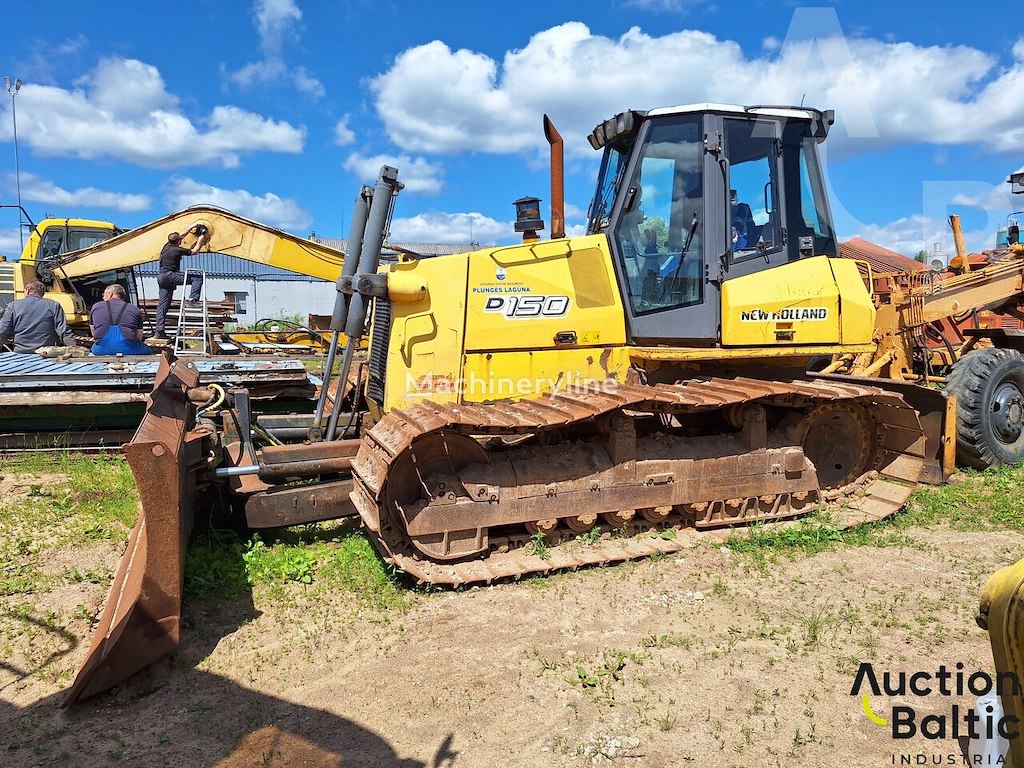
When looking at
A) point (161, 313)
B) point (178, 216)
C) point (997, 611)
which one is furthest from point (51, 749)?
point (161, 313)

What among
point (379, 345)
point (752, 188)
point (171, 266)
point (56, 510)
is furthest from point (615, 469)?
point (171, 266)

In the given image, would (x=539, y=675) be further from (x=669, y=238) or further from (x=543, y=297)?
(x=669, y=238)

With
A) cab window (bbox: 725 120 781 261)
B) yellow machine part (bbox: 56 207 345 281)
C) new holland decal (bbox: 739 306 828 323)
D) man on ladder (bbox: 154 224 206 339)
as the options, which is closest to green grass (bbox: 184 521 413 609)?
new holland decal (bbox: 739 306 828 323)

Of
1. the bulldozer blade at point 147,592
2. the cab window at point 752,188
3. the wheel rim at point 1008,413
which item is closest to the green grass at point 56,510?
the bulldozer blade at point 147,592

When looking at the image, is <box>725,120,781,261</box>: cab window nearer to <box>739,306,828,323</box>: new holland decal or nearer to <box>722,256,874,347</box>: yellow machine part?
<box>722,256,874,347</box>: yellow machine part

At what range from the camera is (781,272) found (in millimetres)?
5465

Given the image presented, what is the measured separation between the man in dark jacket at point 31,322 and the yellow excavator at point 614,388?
4878 millimetres

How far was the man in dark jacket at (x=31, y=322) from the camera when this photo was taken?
8.95 m

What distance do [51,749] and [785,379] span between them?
5.36m

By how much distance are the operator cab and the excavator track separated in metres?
0.57

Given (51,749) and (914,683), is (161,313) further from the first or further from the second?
(914,683)

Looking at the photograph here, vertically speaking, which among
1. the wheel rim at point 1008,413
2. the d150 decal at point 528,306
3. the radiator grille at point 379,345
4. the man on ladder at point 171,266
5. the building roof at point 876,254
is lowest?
the wheel rim at point 1008,413

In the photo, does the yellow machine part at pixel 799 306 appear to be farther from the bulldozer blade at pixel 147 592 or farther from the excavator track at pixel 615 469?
the bulldozer blade at pixel 147 592

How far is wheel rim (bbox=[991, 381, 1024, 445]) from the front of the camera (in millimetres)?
7020
